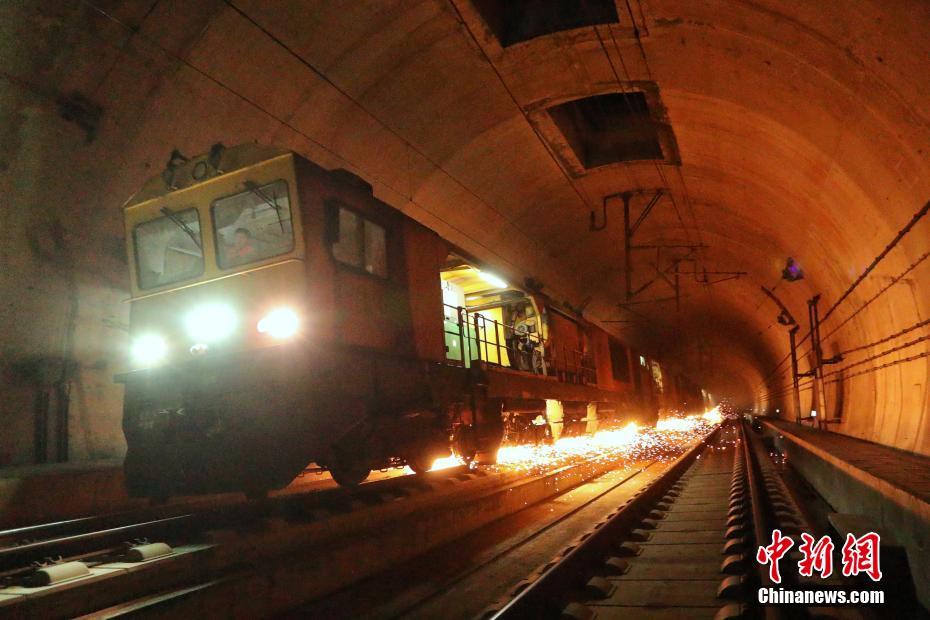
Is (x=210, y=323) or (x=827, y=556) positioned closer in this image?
(x=827, y=556)

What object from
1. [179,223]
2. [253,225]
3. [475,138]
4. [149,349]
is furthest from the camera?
[475,138]

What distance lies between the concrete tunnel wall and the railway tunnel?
3 centimetres

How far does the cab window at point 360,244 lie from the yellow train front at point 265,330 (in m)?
0.02

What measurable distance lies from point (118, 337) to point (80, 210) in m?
1.64

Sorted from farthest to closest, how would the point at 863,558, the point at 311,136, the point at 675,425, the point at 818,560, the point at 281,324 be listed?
the point at 675,425, the point at 311,136, the point at 281,324, the point at 863,558, the point at 818,560

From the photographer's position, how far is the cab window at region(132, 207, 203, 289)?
6684 mm

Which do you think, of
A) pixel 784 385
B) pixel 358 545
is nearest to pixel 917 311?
pixel 358 545

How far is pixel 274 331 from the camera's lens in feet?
19.2

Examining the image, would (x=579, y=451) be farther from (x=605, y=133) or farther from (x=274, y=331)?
(x=274, y=331)

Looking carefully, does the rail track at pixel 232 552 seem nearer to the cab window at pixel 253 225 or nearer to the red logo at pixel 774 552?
the cab window at pixel 253 225

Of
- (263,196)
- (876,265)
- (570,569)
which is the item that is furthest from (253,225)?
(876,265)

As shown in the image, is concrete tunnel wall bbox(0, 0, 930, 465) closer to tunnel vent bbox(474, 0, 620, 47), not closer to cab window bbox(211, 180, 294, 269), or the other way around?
tunnel vent bbox(474, 0, 620, 47)

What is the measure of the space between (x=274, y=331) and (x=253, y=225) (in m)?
1.18

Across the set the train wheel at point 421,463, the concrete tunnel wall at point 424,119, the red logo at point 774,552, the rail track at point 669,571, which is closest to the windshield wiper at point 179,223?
the concrete tunnel wall at point 424,119
